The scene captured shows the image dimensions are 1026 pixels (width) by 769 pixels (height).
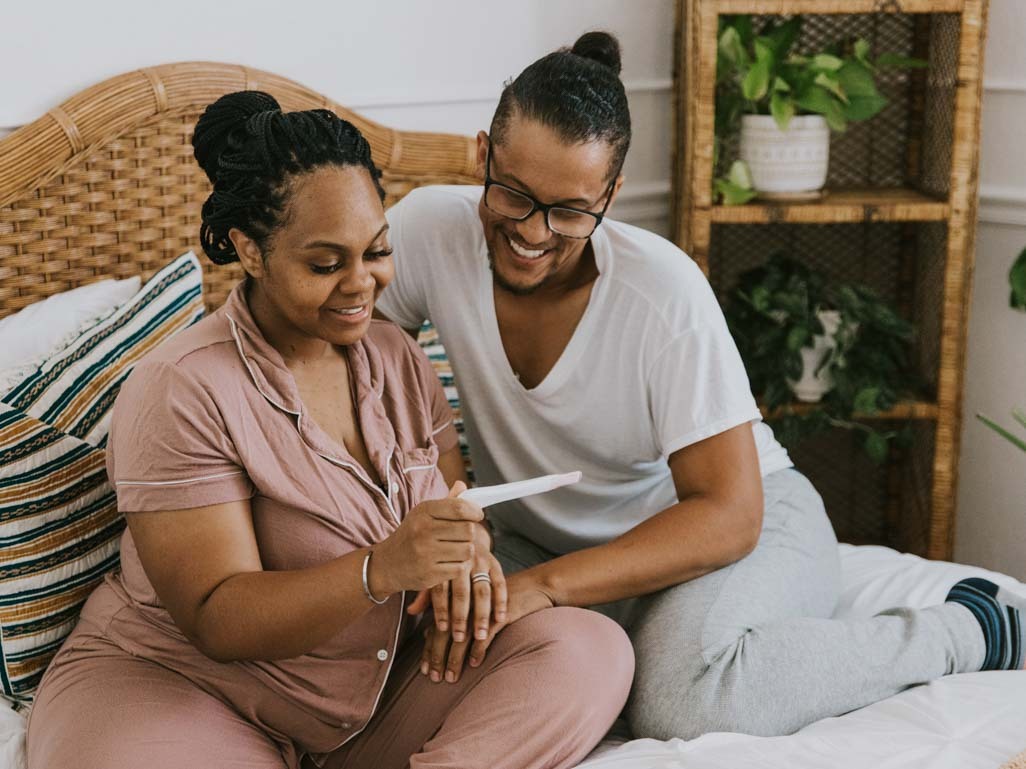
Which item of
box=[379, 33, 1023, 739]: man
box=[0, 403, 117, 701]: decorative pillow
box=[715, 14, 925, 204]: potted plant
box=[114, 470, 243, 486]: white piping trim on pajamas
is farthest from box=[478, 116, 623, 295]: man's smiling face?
box=[715, 14, 925, 204]: potted plant

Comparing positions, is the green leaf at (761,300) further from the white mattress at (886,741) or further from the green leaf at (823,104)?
the white mattress at (886,741)

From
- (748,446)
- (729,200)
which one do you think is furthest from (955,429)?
(748,446)

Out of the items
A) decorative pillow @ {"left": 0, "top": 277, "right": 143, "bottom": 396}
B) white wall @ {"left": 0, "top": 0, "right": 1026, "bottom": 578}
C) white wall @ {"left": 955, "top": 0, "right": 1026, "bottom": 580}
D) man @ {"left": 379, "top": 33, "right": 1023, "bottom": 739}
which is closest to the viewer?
man @ {"left": 379, "top": 33, "right": 1023, "bottom": 739}

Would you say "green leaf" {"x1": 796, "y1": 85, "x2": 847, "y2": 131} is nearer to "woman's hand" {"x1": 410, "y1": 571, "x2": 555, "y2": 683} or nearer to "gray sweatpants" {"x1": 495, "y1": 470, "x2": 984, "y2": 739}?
"gray sweatpants" {"x1": 495, "y1": 470, "x2": 984, "y2": 739}

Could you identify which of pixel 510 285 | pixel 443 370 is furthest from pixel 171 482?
pixel 443 370

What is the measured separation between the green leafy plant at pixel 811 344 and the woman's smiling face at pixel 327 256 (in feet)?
3.87

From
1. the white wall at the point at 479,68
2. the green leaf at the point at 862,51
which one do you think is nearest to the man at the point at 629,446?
the white wall at the point at 479,68

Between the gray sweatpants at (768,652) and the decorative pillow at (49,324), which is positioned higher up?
the decorative pillow at (49,324)

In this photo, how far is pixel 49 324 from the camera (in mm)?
1741

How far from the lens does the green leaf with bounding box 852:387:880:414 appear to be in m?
2.31

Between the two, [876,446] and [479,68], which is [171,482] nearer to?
[479,68]

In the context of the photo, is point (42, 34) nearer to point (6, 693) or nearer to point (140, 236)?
point (140, 236)

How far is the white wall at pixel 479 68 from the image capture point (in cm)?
188

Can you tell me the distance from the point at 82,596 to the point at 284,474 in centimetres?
38
